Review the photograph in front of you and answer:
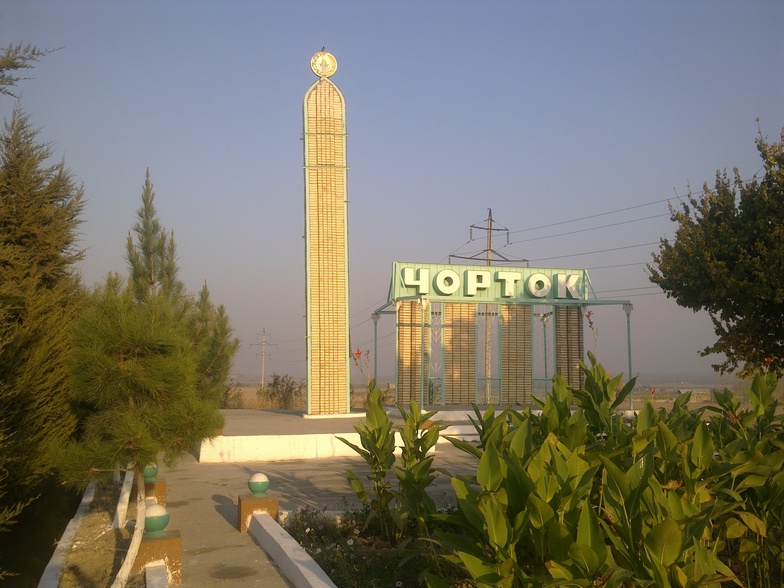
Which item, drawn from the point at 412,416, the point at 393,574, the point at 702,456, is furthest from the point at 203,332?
the point at 702,456

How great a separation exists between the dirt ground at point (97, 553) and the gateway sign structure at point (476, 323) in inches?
447

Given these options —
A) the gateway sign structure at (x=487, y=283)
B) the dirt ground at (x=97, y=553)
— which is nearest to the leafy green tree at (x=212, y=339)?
the gateway sign structure at (x=487, y=283)

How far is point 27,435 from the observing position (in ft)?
28.6

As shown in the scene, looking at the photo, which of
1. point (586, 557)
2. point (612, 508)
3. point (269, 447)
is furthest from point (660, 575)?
point (269, 447)

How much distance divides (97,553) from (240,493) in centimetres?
355

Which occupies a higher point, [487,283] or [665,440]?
[487,283]

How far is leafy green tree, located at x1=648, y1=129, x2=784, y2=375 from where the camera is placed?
1170 cm

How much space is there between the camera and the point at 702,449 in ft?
15.7

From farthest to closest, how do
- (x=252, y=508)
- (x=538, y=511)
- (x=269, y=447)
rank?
(x=269, y=447), (x=252, y=508), (x=538, y=511)

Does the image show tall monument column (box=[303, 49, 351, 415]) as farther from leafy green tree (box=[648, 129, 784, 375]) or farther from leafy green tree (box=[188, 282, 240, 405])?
leafy green tree (box=[648, 129, 784, 375])

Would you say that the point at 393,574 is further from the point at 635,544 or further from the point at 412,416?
the point at 635,544

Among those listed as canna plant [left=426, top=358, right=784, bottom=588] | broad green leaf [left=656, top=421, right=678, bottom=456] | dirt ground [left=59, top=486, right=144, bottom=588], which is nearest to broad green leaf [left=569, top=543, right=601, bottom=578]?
canna plant [left=426, top=358, right=784, bottom=588]

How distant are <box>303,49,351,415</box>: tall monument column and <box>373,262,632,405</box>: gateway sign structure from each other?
2435mm

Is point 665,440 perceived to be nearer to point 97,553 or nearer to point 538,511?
point 538,511
